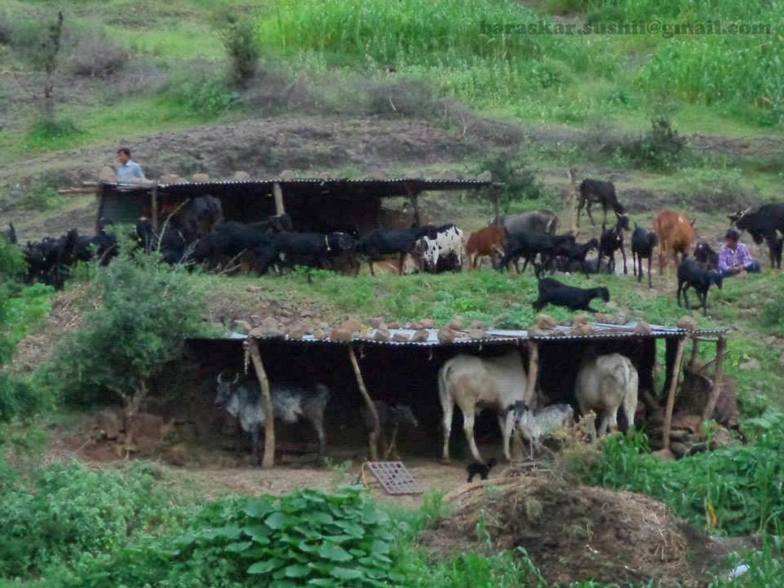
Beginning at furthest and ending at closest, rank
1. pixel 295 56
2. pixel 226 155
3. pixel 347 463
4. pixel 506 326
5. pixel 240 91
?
pixel 295 56 → pixel 240 91 → pixel 226 155 → pixel 506 326 → pixel 347 463

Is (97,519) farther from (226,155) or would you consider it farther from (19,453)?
(226,155)

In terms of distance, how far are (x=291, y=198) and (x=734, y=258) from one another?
20.2ft

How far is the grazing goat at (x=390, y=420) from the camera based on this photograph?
66.9 feet

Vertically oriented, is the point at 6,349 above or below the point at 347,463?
above

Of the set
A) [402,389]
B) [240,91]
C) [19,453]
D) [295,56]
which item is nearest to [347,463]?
[402,389]

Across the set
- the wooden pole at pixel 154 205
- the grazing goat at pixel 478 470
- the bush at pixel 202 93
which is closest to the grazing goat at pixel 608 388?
the grazing goat at pixel 478 470

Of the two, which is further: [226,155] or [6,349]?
[226,155]

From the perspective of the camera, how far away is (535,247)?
25.0 meters

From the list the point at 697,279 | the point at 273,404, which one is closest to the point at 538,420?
the point at 273,404

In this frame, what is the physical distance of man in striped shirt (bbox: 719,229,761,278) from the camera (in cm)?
2644

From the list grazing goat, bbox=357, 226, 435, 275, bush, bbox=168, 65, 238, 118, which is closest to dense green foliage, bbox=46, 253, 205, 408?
grazing goat, bbox=357, 226, 435, 275

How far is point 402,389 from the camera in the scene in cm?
2123

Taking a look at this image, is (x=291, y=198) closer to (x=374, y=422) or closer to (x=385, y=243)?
(x=385, y=243)

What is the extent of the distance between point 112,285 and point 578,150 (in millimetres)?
14615
